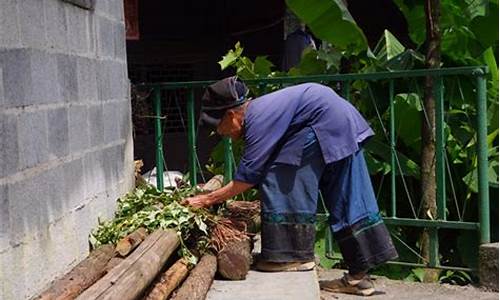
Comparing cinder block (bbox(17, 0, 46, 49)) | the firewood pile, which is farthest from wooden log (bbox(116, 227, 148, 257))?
cinder block (bbox(17, 0, 46, 49))

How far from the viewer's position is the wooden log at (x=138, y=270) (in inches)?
140

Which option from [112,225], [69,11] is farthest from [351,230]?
[69,11]

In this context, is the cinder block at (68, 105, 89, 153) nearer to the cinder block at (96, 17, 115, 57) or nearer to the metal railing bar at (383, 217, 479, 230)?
the cinder block at (96, 17, 115, 57)

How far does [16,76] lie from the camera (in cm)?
354

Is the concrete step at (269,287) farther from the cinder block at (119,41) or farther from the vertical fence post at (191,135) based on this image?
the cinder block at (119,41)

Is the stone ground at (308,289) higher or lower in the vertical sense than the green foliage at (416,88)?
lower

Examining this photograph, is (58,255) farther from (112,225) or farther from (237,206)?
(237,206)

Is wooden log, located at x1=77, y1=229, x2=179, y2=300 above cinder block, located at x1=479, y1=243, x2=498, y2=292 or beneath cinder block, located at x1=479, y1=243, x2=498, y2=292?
above

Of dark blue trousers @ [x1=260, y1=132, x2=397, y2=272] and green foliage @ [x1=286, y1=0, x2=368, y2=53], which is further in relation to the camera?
green foliage @ [x1=286, y1=0, x2=368, y2=53]

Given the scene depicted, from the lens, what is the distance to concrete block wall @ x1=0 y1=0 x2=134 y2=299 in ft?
11.3

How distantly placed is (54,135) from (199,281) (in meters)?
1.13

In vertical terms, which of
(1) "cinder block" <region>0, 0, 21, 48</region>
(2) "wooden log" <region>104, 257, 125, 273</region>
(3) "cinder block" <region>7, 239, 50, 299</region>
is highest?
(1) "cinder block" <region>0, 0, 21, 48</region>

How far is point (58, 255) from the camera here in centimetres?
403

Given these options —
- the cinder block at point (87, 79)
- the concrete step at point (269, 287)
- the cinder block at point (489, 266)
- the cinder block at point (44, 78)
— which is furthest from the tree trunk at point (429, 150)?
the cinder block at point (44, 78)
